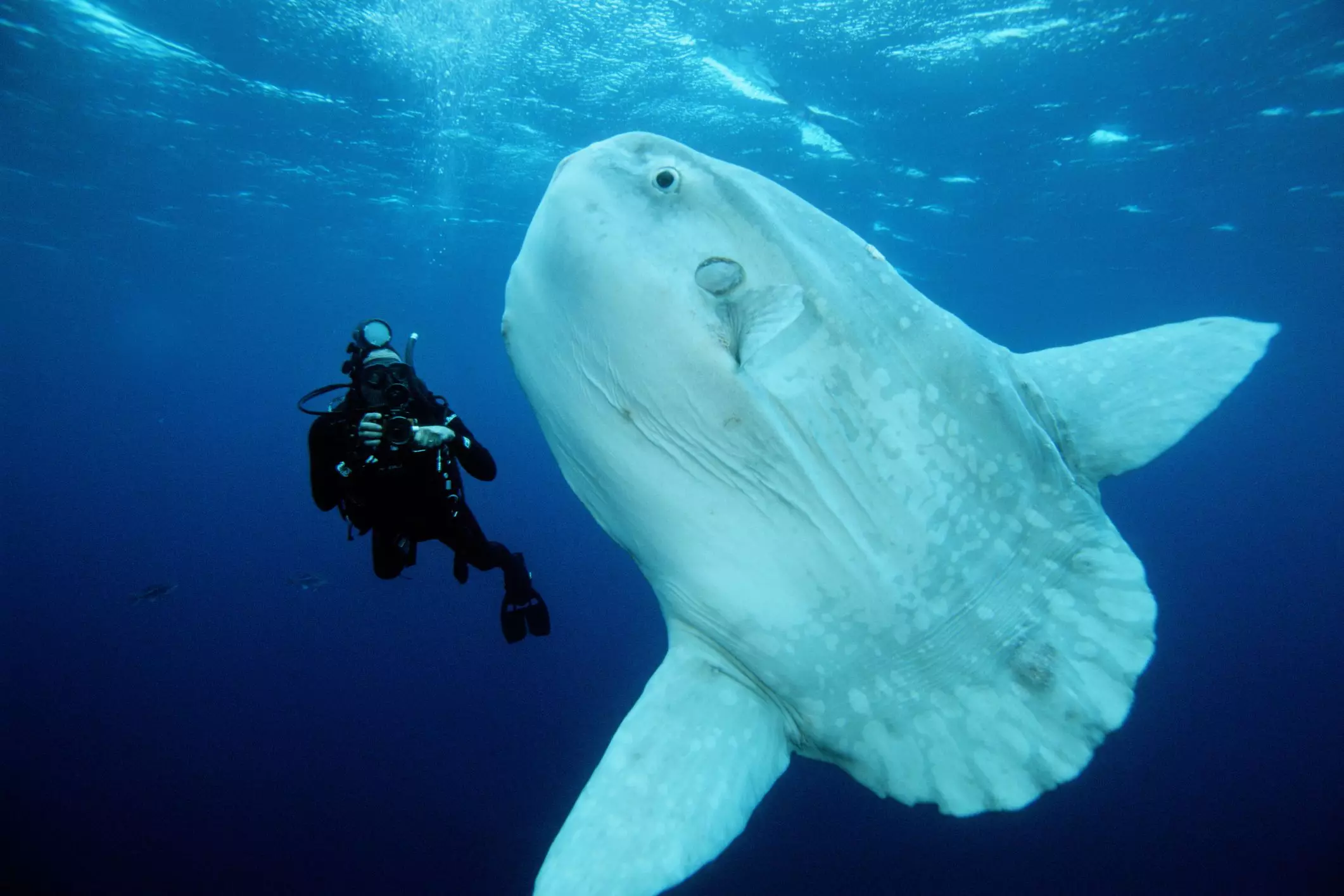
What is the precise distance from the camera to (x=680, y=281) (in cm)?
172

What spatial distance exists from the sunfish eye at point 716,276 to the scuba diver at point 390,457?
2.26 metres

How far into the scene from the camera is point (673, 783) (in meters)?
1.66

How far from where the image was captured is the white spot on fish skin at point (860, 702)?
6.01 ft

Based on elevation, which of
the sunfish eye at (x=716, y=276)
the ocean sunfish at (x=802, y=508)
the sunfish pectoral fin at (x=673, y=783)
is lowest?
the sunfish pectoral fin at (x=673, y=783)

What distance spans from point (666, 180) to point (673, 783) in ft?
5.66

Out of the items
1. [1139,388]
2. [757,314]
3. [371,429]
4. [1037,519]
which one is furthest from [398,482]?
[1139,388]

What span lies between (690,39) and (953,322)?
11.6 m

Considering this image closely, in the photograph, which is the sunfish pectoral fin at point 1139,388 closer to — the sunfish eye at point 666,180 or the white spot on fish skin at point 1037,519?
the white spot on fish skin at point 1037,519

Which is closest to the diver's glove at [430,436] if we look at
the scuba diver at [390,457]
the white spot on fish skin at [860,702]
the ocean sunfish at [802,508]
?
the scuba diver at [390,457]

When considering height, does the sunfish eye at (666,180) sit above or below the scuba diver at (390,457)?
above

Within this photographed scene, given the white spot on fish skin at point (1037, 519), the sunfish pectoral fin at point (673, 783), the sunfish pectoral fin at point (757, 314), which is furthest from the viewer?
the white spot on fish skin at point (1037, 519)

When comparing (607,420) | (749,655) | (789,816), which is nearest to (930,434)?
(749,655)

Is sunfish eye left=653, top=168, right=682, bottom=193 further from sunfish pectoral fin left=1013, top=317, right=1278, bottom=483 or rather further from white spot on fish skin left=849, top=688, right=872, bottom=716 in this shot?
white spot on fish skin left=849, top=688, right=872, bottom=716

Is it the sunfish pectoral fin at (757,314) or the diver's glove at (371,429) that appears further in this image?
the diver's glove at (371,429)
